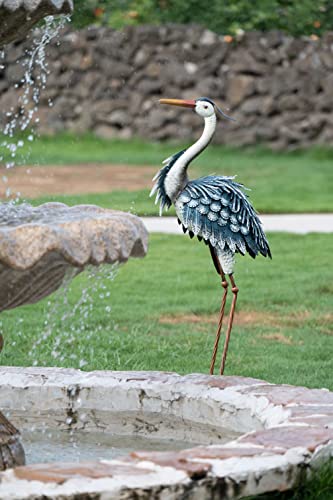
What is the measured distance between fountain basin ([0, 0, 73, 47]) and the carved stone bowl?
619 mm

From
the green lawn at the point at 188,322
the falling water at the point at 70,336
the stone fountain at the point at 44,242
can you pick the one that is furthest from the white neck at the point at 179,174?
the falling water at the point at 70,336

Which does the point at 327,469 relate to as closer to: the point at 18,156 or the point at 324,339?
the point at 324,339

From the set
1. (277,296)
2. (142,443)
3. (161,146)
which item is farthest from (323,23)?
(142,443)

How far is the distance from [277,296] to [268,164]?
26.0 feet

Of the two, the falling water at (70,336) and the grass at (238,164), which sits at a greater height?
the grass at (238,164)

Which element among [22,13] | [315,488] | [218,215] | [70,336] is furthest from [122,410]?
[70,336]

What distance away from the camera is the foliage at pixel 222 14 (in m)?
19.9

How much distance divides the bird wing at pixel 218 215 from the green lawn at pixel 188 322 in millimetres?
1208

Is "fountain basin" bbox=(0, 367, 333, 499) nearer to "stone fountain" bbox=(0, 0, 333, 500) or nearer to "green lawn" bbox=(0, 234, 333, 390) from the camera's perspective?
"stone fountain" bbox=(0, 0, 333, 500)

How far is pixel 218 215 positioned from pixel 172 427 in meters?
0.84

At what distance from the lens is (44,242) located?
11.1 feet

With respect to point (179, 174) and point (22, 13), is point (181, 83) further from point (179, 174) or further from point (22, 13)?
point (22, 13)

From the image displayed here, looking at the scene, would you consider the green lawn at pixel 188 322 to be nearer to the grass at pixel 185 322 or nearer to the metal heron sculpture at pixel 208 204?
the grass at pixel 185 322

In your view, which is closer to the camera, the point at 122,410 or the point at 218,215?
the point at 218,215
